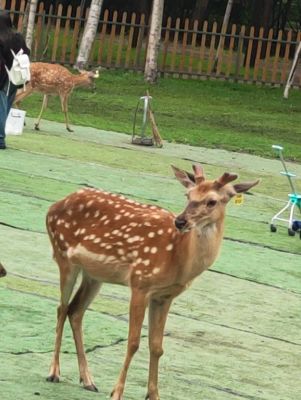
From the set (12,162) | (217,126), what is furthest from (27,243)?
(217,126)

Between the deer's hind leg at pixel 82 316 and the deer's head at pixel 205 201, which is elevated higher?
the deer's head at pixel 205 201

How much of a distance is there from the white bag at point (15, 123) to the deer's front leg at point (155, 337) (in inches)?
474

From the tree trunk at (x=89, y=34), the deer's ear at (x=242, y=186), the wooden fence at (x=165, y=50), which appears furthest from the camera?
the wooden fence at (x=165, y=50)

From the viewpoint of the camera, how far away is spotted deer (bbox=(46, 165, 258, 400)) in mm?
6664

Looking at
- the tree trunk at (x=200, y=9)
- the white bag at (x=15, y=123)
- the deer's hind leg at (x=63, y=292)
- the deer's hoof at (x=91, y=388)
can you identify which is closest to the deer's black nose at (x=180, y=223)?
the deer's hind leg at (x=63, y=292)

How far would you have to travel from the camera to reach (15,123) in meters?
19.0

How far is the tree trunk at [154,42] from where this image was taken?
3059cm

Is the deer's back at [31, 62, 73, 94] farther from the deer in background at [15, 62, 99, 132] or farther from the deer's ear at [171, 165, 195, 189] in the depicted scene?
the deer's ear at [171, 165, 195, 189]

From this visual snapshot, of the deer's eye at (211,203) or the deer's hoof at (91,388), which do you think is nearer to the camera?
the deer's eye at (211,203)

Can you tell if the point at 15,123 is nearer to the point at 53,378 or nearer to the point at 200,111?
the point at 200,111

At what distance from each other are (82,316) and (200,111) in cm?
2013

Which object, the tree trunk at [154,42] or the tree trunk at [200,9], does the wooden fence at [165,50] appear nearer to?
the tree trunk at [154,42]

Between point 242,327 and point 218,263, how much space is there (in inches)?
89.6

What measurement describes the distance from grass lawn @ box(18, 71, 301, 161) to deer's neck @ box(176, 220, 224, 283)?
1469 centimetres
